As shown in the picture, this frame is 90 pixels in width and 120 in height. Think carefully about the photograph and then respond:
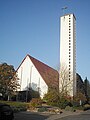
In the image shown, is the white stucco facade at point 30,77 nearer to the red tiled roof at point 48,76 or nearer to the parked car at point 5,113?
the red tiled roof at point 48,76

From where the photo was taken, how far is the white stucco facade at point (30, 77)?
201 feet

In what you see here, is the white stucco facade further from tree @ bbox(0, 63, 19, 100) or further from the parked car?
the parked car

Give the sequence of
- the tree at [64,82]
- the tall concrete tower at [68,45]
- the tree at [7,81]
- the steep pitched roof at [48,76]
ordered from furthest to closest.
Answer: the tall concrete tower at [68,45] → the steep pitched roof at [48,76] → the tree at [64,82] → the tree at [7,81]

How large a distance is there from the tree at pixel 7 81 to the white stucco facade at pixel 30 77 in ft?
42.3

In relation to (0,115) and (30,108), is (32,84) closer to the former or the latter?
(30,108)

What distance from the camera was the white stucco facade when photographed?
61375 millimetres

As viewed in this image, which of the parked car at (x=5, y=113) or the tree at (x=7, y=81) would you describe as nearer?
the parked car at (x=5, y=113)

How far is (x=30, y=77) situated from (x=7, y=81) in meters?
16.2

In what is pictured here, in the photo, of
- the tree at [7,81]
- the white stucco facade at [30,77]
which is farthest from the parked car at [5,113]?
the white stucco facade at [30,77]

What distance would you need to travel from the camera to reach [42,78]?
6100cm

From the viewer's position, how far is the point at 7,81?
47.4 meters

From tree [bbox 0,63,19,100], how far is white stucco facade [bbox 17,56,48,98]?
12894 millimetres

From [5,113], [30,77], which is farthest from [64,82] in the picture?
[5,113]

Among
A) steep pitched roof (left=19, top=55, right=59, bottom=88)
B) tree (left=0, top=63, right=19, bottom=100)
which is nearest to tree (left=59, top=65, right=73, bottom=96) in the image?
steep pitched roof (left=19, top=55, right=59, bottom=88)
